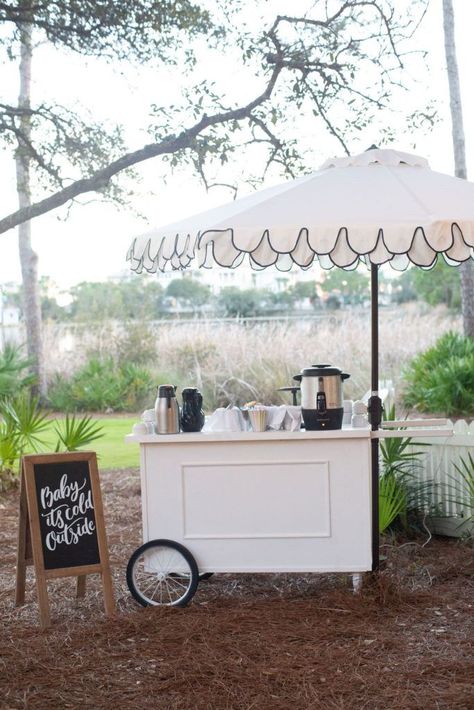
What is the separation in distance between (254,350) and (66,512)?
339 inches

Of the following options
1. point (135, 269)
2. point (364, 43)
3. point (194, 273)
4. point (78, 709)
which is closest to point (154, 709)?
point (78, 709)

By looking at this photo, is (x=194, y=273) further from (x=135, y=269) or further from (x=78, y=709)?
(x=78, y=709)

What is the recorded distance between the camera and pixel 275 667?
4094 millimetres

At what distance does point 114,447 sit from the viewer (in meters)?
11.3

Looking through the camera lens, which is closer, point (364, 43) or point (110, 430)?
point (364, 43)

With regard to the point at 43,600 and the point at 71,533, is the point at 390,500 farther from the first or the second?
the point at 43,600

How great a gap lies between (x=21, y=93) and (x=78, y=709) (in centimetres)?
856

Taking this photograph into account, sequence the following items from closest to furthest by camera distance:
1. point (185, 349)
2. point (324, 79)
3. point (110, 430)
A: point (324, 79)
point (110, 430)
point (185, 349)

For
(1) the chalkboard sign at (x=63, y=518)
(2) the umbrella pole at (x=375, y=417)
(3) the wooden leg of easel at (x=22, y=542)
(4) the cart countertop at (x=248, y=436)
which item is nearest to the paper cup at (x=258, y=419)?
(4) the cart countertop at (x=248, y=436)

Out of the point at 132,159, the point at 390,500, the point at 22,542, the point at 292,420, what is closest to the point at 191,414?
the point at 292,420

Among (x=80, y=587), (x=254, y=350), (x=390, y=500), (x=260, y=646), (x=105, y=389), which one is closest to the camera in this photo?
(x=260, y=646)

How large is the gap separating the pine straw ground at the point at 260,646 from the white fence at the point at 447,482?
54 cm

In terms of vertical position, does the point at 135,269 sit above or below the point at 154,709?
above

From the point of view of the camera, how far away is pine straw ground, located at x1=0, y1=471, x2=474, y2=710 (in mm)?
3828
